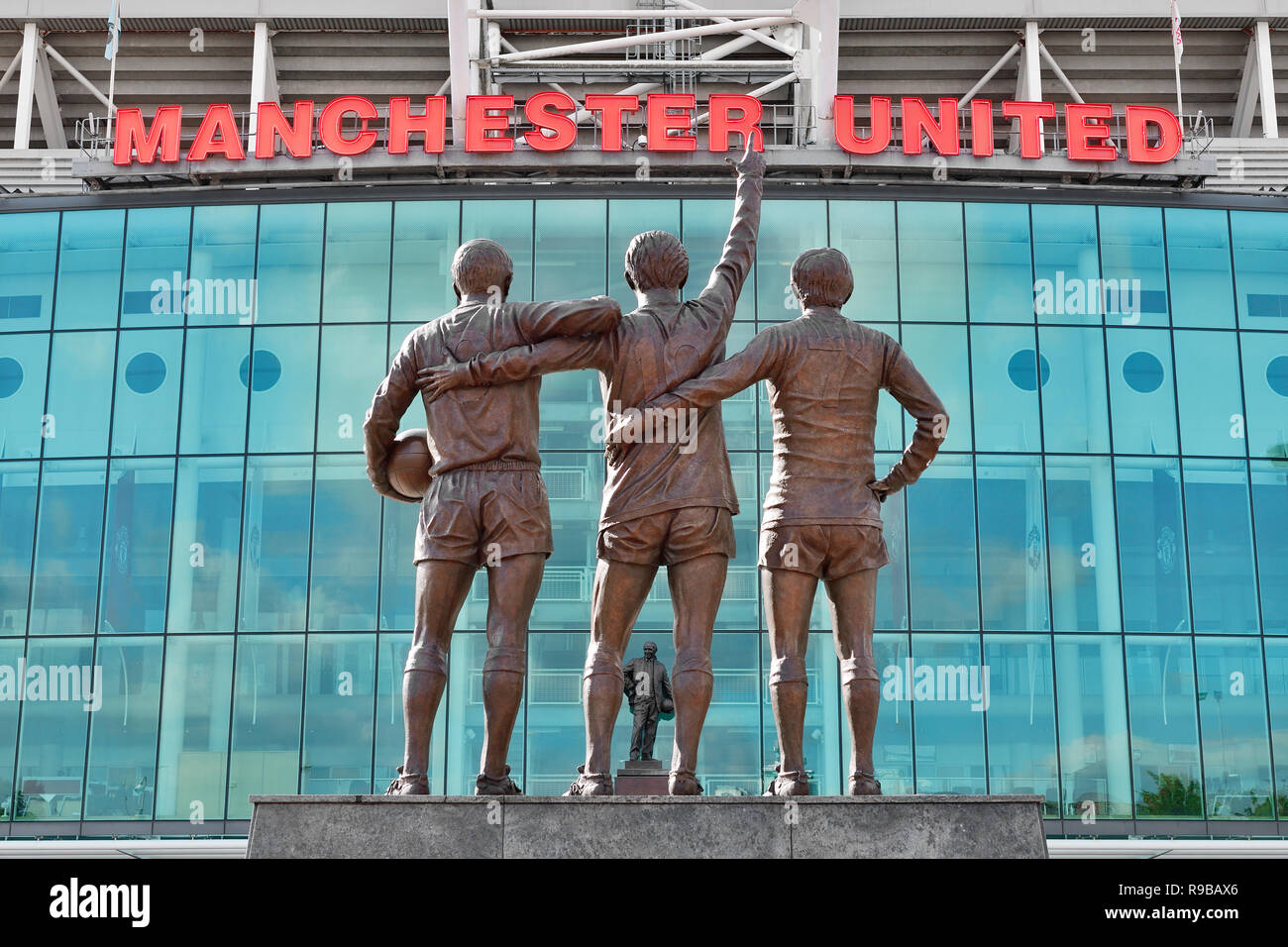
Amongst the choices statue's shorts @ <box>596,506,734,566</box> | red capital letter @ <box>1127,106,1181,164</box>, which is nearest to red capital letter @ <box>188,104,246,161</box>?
red capital letter @ <box>1127,106,1181,164</box>

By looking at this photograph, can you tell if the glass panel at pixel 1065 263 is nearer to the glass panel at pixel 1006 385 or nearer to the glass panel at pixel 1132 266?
the glass panel at pixel 1132 266

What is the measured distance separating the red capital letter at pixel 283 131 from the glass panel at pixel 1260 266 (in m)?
17.2

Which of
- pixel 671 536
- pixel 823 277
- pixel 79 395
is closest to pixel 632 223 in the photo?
pixel 79 395

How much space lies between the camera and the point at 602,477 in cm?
2948

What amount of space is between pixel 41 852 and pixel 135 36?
55.4 feet

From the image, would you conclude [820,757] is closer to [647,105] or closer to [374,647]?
[374,647]

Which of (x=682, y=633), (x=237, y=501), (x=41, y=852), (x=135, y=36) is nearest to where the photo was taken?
(x=682, y=633)

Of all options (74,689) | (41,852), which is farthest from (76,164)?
(41,852)

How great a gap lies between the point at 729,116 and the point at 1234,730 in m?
14.1

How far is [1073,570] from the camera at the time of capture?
28531 millimetres

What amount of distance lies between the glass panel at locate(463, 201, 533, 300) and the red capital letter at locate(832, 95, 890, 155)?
5.82m

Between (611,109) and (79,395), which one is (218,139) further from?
(611,109)

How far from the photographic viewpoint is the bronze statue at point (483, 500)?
1035 centimetres

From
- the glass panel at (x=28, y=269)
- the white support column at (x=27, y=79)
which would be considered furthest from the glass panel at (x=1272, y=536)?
the white support column at (x=27, y=79)
